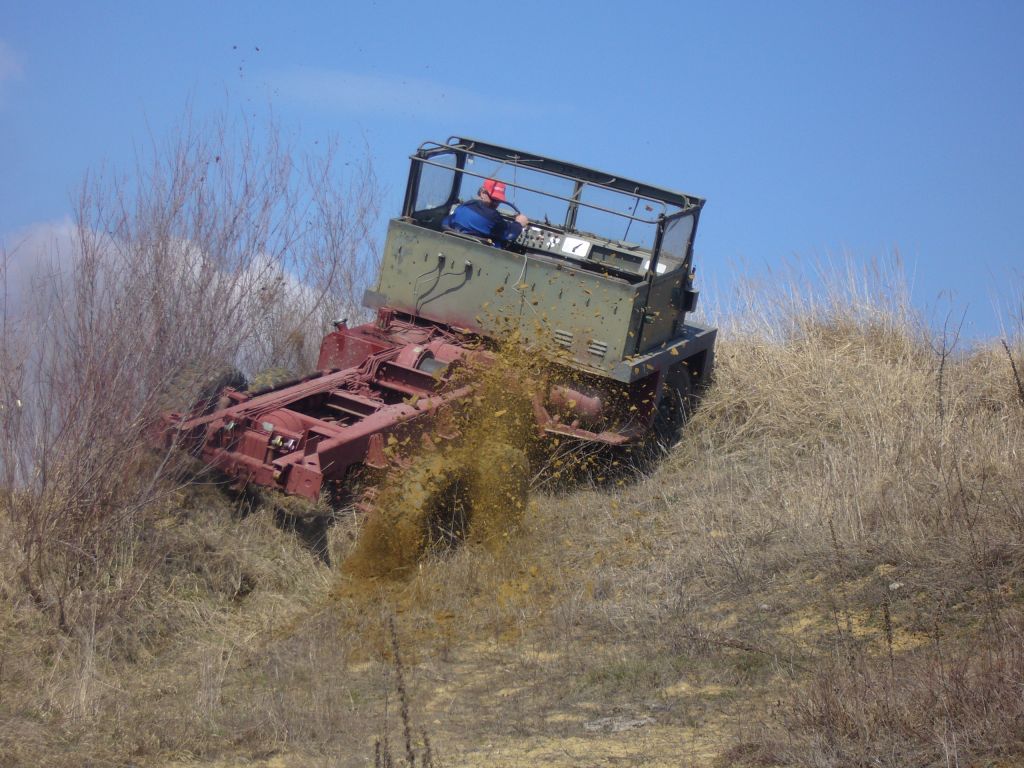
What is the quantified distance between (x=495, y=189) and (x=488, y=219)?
306 mm

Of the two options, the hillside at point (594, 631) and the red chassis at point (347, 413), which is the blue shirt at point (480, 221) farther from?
the hillside at point (594, 631)

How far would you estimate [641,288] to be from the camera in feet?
27.6

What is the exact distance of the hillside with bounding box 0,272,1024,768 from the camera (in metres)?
4.53

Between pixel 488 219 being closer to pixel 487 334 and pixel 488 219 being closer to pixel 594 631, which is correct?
pixel 487 334

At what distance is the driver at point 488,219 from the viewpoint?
9164 millimetres

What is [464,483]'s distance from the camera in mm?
7258

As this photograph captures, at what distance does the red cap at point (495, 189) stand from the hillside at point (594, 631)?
2.29 meters

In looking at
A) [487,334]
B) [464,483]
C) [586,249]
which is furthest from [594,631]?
[586,249]

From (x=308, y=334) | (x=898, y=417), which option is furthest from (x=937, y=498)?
(x=308, y=334)

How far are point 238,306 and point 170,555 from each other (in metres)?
2.50

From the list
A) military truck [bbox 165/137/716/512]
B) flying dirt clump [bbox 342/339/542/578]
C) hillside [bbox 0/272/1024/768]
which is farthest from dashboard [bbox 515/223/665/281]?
hillside [bbox 0/272/1024/768]

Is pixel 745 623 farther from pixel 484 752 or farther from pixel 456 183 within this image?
pixel 456 183

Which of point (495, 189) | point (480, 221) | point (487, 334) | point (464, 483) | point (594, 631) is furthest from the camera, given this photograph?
point (495, 189)

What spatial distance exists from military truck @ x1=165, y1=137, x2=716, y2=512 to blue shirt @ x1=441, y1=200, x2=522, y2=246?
0.48ft
